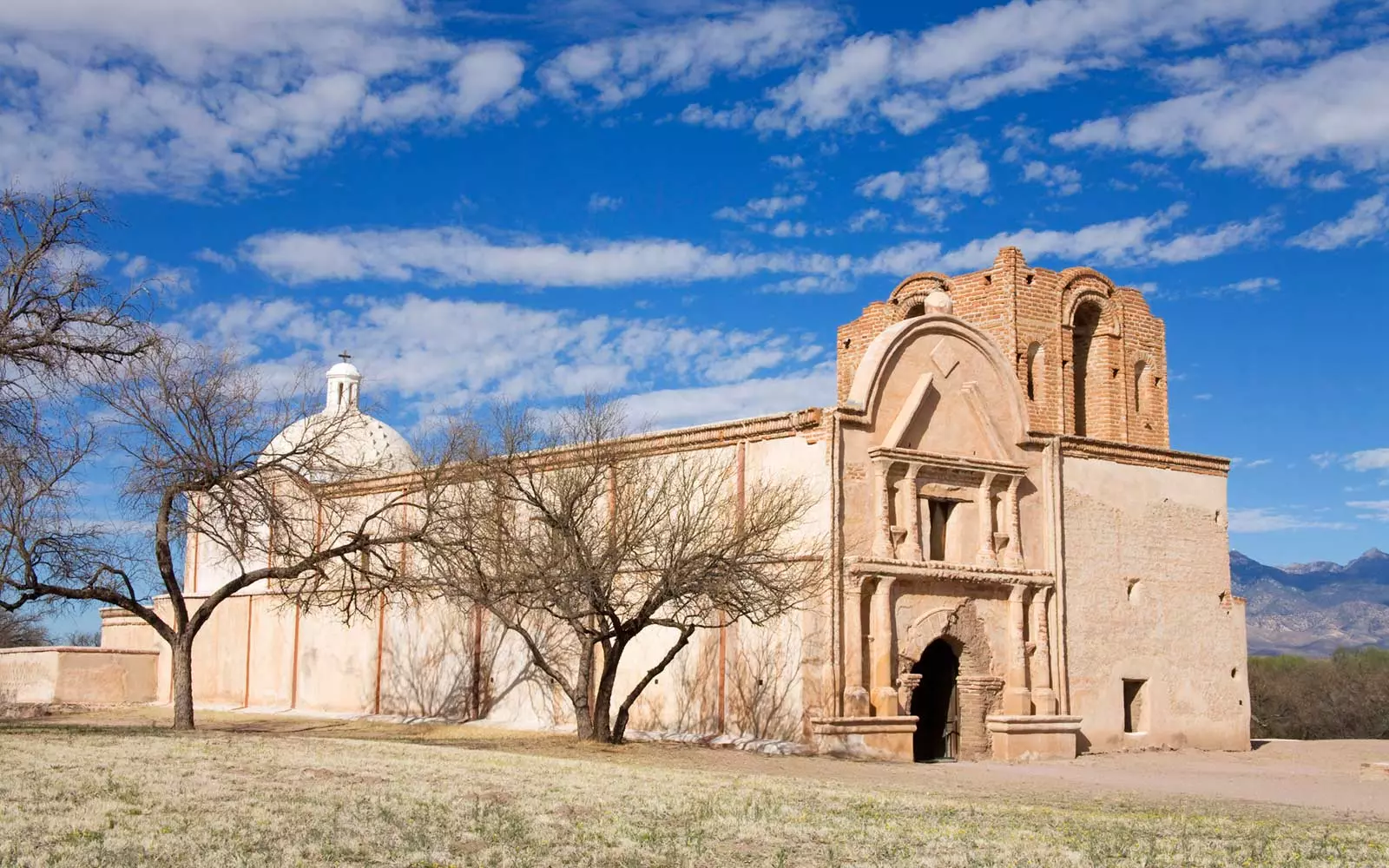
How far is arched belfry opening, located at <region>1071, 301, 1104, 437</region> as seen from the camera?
3028cm

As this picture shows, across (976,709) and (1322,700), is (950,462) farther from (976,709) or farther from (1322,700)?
(1322,700)

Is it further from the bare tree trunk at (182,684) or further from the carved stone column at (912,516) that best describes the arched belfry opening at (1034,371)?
the bare tree trunk at (182,684)

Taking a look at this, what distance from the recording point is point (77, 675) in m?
35.3

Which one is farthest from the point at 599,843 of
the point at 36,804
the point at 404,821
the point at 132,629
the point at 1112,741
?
the point at 132,629

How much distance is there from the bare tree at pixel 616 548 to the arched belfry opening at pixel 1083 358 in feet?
33.2

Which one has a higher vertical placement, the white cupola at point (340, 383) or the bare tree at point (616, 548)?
the white cupola at point (340, 383)

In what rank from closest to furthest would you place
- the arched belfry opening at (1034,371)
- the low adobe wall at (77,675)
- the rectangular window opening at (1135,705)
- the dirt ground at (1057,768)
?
the dirt ground at (1057,768)
the rectangular window opening at (1135,705)
the arched belfry opening at (1034,371)
the low adobe wall at (77,675)

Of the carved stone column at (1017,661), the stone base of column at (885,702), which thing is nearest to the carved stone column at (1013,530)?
the carved stone column at (1017,661)

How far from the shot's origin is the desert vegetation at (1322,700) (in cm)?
5709

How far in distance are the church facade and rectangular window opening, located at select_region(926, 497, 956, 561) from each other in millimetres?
47

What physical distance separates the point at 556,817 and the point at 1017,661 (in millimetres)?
14826

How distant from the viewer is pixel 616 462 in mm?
23781

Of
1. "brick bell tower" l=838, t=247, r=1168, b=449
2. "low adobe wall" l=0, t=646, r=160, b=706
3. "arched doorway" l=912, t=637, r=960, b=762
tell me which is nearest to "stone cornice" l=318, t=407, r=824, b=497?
"arched doorway" l=912, t=637, r=960, b=762

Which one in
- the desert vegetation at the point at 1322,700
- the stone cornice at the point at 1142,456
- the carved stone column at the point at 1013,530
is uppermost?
the stone cornice at the point at 1142,456
